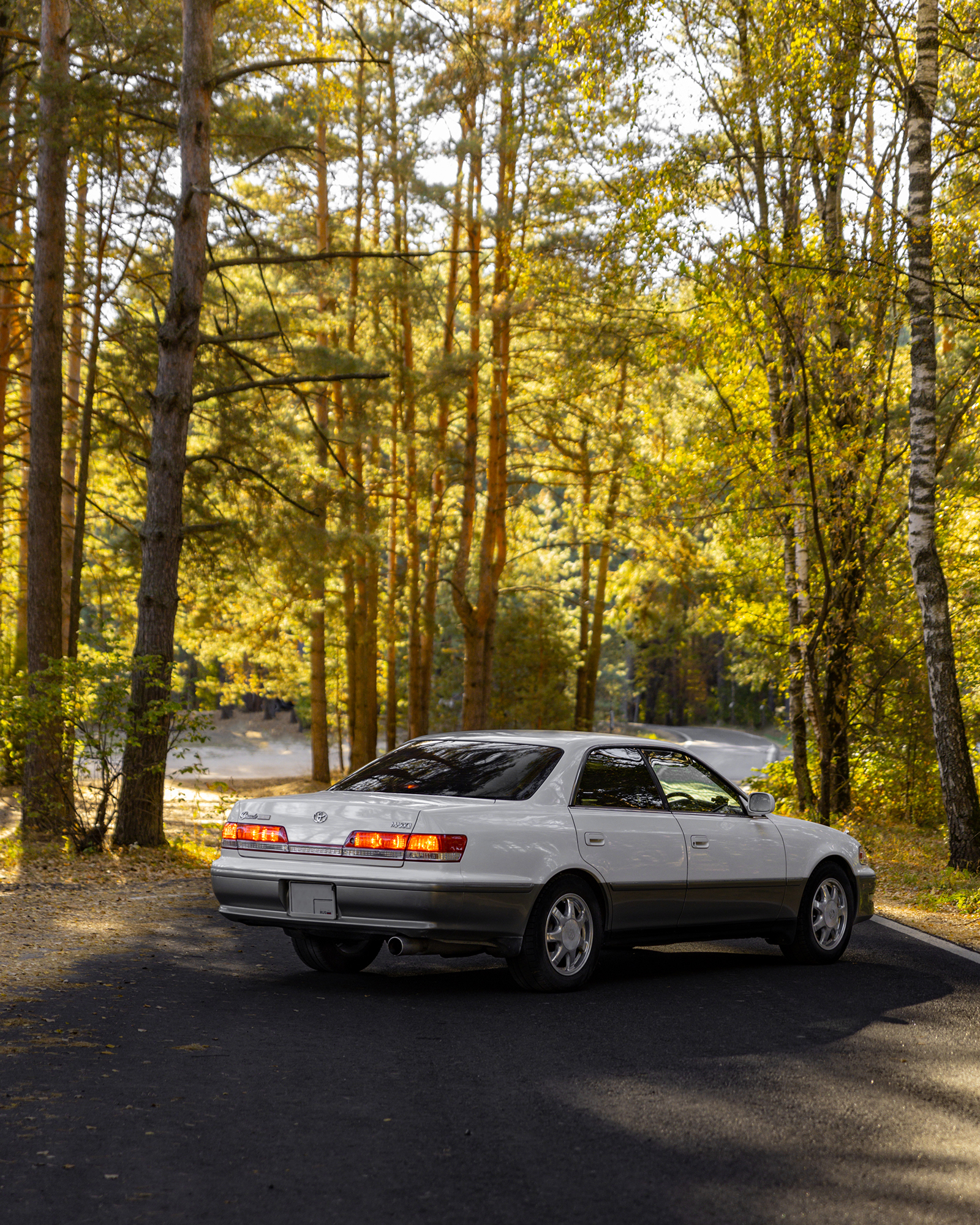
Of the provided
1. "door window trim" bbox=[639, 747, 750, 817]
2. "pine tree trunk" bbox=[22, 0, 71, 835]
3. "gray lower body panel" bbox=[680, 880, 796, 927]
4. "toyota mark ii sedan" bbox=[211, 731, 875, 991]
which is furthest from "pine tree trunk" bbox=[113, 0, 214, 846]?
"gray lower body panel" bbox=[680, 880, 796, 927]

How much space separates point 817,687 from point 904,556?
417 centimetres

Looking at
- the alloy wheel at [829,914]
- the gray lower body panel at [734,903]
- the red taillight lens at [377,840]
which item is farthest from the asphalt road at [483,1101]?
the alloy wheel at [829,914]

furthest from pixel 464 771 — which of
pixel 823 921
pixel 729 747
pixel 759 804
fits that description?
pixel 729 747

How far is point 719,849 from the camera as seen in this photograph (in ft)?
27.4

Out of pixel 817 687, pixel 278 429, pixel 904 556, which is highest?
pixel 278 429

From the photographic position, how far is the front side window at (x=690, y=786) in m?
8.31

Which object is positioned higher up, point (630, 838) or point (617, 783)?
point (617, 783)

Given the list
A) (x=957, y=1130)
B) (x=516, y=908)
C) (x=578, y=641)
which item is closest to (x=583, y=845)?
(x=516, y=908)

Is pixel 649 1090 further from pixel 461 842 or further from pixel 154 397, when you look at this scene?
pixel 154 397

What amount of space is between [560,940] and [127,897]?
18.1 feet

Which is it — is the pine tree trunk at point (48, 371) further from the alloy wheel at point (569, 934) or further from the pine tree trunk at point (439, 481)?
the pine tree trunk at point (439, 481)

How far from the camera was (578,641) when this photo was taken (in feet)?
149

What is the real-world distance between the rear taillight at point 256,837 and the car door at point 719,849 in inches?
98.8

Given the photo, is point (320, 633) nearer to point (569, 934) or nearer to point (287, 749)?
point (569, 934)
